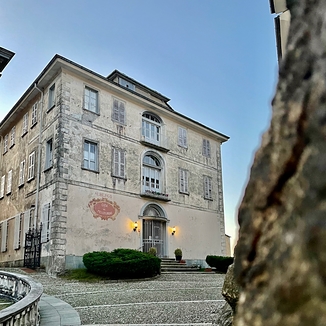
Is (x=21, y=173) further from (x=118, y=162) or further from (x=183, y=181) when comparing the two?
(x=183, y=181)

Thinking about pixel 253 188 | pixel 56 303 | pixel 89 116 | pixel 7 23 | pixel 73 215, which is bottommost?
pixel 56 303

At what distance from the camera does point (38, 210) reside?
15.9 m

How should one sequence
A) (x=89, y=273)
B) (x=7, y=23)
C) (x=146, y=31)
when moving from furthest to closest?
(x=146, y=31)
(x=89, y=273)
(x=7, y=23)

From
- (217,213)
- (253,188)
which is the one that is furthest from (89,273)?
(253,188)

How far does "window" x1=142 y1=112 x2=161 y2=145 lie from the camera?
757 inches

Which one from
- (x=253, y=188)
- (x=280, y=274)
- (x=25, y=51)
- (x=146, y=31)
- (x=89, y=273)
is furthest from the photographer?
(x=146, y=31)

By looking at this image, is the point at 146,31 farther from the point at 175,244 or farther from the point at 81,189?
the point at 175,244

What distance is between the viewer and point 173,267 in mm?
16422

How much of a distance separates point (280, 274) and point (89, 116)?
16545mm

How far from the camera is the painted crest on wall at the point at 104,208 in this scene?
15508 millimetres

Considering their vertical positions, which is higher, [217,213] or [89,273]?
[217,213]

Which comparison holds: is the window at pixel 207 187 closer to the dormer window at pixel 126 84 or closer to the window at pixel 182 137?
the window at pixel 182 137

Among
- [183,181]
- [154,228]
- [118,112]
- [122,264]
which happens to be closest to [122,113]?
[118,112]

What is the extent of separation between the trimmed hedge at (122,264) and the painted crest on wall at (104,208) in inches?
92.1
